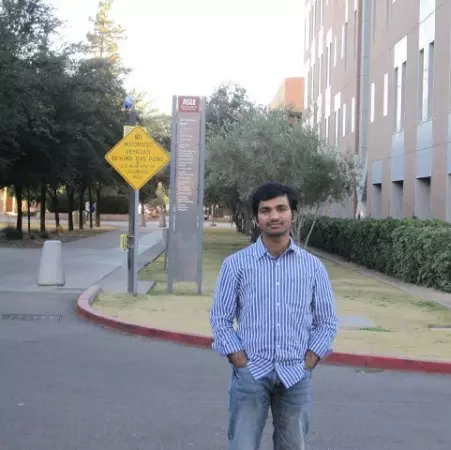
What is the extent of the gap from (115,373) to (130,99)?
25.8ft

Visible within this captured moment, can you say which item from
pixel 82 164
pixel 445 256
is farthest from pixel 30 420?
pixel 82 164

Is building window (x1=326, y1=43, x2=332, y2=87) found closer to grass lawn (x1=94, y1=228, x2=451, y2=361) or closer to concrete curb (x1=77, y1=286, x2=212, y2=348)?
grass lawn (x1=94, y1=228, x2=451, y2=361)

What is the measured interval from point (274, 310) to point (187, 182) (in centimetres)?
1135

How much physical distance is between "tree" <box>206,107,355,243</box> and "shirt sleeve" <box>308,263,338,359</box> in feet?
60.7

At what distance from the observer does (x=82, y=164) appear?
34.2 m

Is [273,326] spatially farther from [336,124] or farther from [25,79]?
[336,124]

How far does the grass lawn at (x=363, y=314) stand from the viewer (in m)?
9.66

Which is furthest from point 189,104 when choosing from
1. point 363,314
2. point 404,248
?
point 404,248

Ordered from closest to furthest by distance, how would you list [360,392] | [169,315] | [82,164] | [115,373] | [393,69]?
[360,392] → [115,373] → [169,315] → [393,69] → [82,164]

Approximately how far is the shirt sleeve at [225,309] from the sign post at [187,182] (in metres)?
10.9

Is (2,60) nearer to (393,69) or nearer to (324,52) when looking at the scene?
(393,69)

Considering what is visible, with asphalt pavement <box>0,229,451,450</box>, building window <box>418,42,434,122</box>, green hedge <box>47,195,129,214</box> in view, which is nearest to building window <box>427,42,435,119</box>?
building window <box>418,42,434,122</box>

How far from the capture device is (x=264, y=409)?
368 cm

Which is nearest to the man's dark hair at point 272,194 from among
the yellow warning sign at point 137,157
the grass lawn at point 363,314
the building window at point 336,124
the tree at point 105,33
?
the grass lawn at point 363,314
